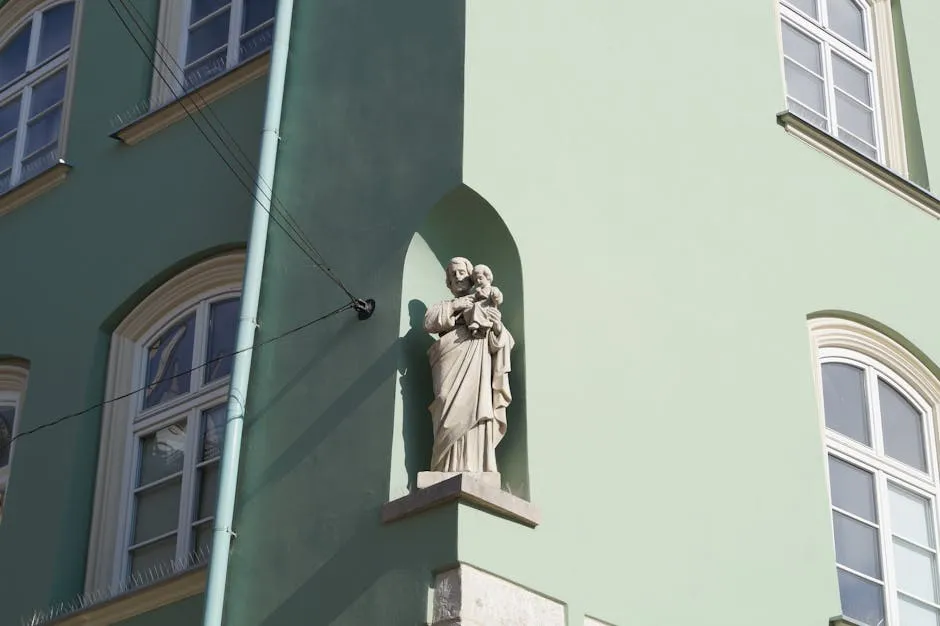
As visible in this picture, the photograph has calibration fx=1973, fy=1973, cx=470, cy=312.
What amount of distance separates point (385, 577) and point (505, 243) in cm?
193

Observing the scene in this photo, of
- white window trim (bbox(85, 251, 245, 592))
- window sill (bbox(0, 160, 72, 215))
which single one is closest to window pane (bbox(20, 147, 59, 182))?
window sill (bbox(0, 160, 72, 215))

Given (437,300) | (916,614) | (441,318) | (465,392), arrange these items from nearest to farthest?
(465,392) < (441,318) < (437,300) < (916,614)

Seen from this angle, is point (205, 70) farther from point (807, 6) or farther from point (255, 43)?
point (807, 6)

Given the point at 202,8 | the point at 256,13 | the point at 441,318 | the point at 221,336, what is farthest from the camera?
the point at 202,8

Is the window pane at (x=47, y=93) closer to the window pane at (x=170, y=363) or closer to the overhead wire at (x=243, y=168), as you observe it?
the overhead wire at (x=243, y=168)

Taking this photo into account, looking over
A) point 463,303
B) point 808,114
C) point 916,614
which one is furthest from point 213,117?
point 916,614

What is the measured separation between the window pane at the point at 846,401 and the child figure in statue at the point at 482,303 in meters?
2.87

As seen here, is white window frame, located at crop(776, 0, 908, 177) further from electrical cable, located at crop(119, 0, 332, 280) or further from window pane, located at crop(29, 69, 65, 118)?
window pane, located at crop(29, 69, 65, 118)

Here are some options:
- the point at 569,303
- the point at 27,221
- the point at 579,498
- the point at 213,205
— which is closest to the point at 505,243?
the point at 569,303

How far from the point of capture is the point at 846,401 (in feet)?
40.0

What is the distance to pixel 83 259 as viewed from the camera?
12.7 m

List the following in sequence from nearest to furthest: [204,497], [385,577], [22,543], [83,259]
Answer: [385,577], [204,497], [22,543], [83,259]

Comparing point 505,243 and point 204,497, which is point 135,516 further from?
point 505,243

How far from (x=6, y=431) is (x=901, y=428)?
578 centimetres
